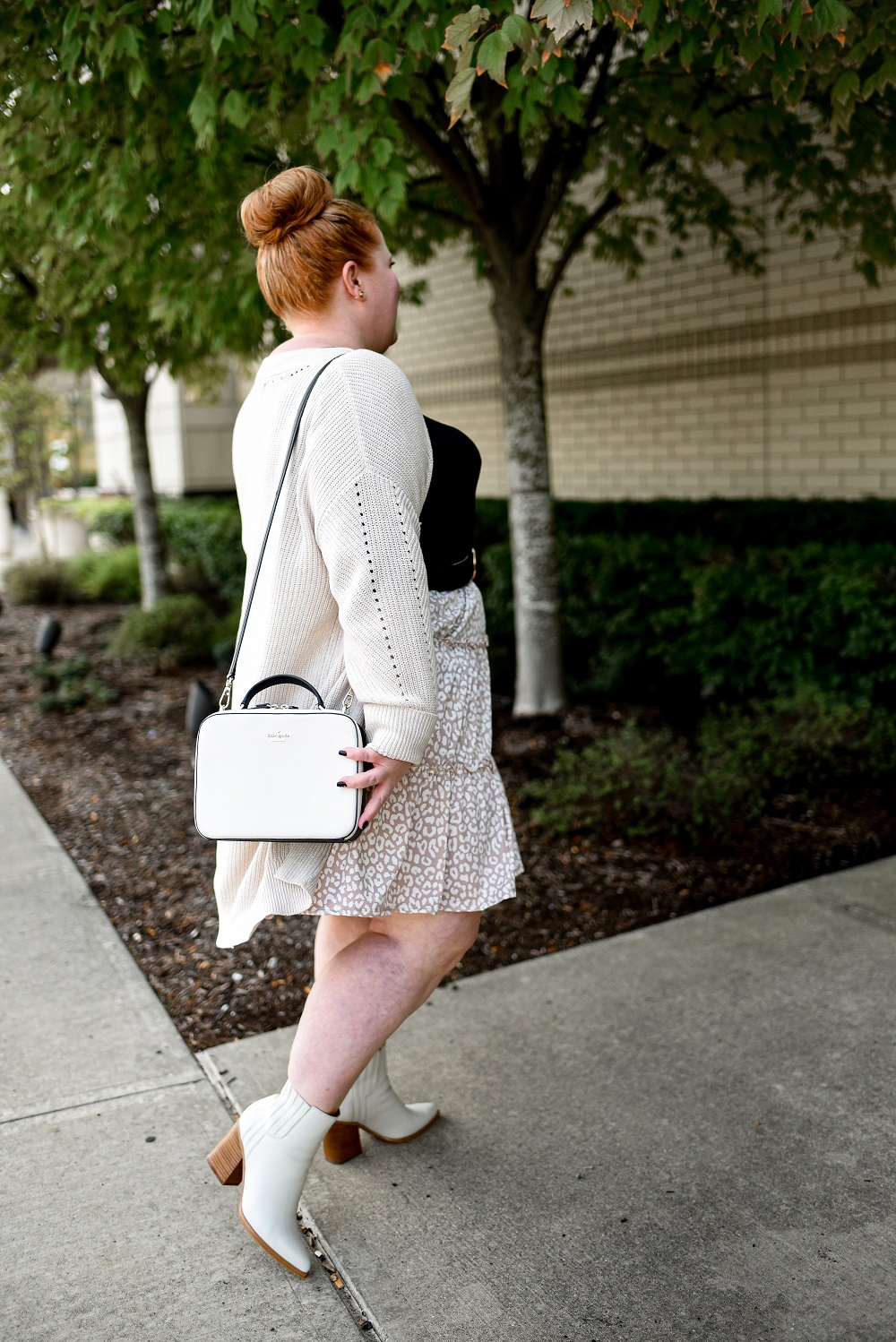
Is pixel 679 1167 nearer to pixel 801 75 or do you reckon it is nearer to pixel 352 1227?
pixel 352 1227

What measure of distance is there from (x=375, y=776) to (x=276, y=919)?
235cm

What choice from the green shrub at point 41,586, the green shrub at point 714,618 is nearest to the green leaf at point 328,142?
the green shrub at point 714,618

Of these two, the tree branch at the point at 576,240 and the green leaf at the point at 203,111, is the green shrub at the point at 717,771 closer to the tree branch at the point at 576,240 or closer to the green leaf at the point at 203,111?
the tree branch at the point at 576,240

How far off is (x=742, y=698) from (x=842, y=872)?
219 cm

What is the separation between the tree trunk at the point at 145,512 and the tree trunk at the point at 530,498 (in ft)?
13.4

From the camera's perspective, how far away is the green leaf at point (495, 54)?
8.46 feet

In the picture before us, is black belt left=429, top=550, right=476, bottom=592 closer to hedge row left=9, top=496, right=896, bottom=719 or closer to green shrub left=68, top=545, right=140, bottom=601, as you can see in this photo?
hedge row left=9, top=496, right=896, bottom=719

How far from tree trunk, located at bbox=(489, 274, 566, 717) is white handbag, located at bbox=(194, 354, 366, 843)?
13.7ft

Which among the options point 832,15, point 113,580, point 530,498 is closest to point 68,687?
point 530,498

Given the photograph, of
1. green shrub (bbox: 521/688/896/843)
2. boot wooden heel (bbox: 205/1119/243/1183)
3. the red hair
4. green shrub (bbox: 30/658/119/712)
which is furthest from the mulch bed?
the red hair

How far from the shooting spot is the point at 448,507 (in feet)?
7.80

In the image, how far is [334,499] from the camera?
7.01 ft

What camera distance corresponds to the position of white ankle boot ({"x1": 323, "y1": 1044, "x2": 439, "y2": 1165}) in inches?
106

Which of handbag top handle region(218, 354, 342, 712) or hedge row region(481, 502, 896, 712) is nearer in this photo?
handbag top handle region(218, 354, 342, 712)
